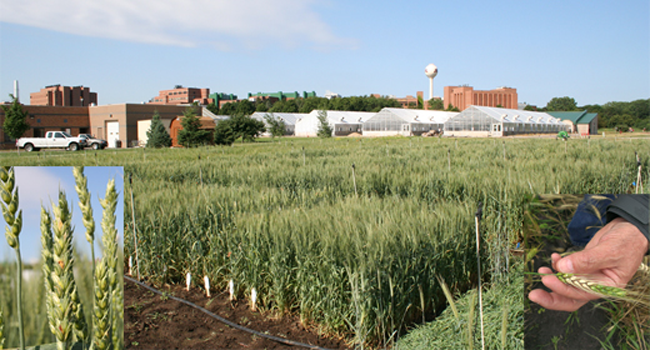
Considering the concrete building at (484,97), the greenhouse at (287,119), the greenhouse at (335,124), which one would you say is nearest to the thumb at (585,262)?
the greenhouse at (335,124)

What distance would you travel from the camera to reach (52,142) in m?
29.2

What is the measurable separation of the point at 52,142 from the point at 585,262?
34.1 m

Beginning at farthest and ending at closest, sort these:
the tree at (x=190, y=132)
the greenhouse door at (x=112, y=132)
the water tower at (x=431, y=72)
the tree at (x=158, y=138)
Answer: the water tower at (x=431, y=72) → the greenhouse door at (x=112, y=132) → the tree at (x=158, y=138) → the tree at (x=190, y=132)

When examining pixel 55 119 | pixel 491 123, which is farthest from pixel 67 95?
pixel 491 123

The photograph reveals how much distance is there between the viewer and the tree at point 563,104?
8550cm

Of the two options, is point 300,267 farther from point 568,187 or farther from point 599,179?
point 599,179

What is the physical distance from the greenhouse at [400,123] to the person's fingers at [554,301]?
53548 mm

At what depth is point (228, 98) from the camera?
14362 cm

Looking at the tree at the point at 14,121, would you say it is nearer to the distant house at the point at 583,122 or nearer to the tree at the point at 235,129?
the tree at the point at 235,129

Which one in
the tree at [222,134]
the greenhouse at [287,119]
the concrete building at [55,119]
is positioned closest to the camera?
the tree at [222,134]

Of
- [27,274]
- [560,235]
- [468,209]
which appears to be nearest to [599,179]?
[468,209]

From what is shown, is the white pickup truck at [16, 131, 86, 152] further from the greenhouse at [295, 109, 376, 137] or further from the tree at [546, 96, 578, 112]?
the tree at [546, 96, 578, 112]

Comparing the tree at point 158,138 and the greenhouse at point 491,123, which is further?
the greenhouse at point 491,123

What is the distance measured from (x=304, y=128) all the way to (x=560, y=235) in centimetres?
6282
